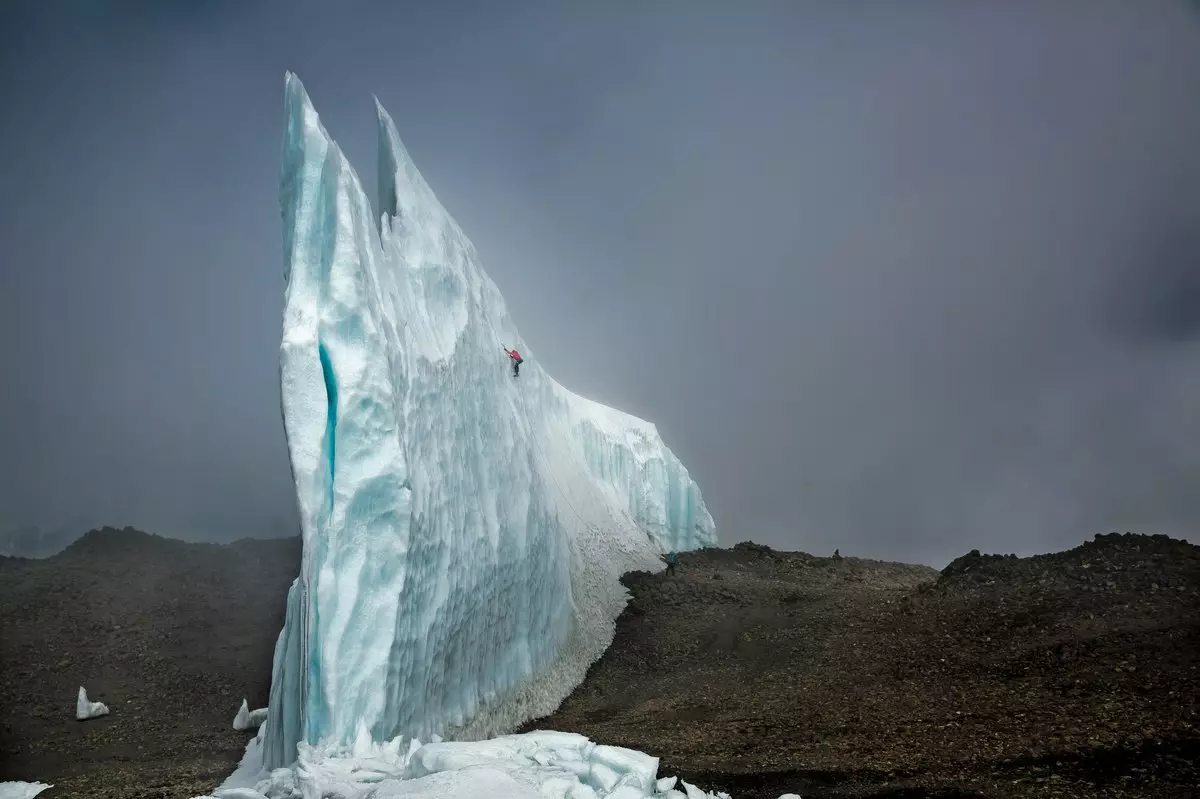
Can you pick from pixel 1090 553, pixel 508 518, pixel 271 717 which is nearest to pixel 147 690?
pixel 271 717

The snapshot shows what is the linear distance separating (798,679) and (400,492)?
330 inches

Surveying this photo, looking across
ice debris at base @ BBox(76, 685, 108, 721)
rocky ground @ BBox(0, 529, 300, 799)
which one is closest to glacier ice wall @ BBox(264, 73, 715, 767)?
rocky ground @ BBox(0, 529, 300, 799)

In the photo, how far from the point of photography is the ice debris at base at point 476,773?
641cm

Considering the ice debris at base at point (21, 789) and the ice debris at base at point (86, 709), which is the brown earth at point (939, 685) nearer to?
the ice debris at base at point (21, 789)

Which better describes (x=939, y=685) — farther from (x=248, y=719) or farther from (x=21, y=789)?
(x=21, y=789)

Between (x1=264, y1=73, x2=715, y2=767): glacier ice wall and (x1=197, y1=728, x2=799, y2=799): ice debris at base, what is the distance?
784mm

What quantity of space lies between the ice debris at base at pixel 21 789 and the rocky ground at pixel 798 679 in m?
0.37

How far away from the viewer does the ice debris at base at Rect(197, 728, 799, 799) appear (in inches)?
253

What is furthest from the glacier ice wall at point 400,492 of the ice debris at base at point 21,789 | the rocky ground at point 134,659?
the ice debris at base at point 21,789

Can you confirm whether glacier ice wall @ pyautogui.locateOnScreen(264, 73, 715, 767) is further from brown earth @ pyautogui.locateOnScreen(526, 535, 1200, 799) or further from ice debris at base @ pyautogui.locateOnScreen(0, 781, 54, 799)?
ice debris at base @ pyautogui.locateOnScreen(0, 781, 54, 799)

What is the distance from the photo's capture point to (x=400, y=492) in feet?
32.0

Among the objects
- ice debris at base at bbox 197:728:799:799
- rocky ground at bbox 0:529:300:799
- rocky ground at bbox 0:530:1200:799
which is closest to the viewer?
ice debris at base at bbox 197:728:799:799

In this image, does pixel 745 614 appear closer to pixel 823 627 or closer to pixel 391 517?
pixel 823 627

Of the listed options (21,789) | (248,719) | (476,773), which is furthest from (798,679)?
(21,789)
